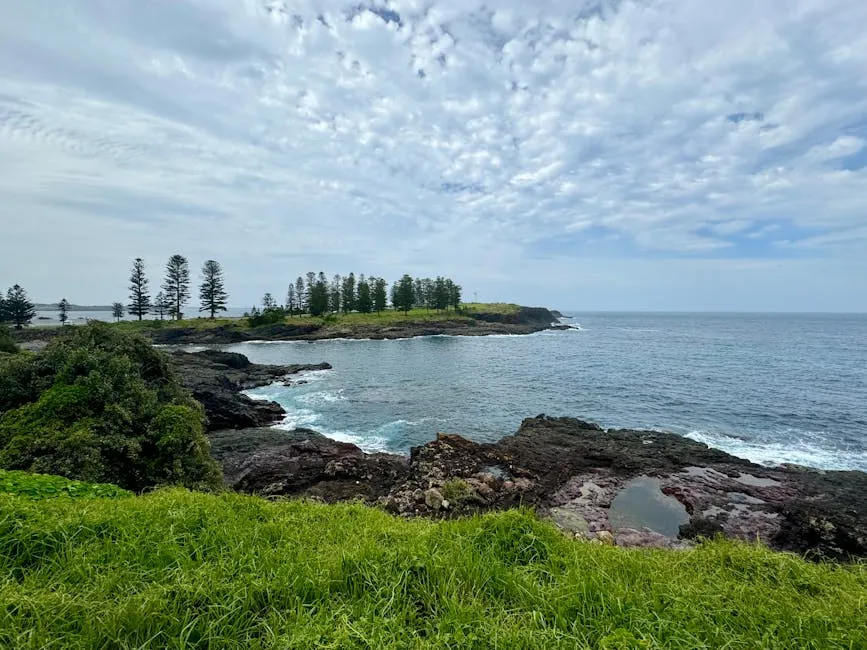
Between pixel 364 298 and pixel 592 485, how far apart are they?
337ft

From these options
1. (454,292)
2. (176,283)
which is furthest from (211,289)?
(454,292)

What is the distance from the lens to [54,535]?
4699 mm

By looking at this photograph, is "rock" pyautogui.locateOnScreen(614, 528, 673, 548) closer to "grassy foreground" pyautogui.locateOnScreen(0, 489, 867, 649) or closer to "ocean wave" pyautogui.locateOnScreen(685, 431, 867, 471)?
"grassy foreground" pyautogui.locateOnScreen(0, 489, 867, 649)

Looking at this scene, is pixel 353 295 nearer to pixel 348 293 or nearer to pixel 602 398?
pixel 348 293

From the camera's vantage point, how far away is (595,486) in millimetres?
15852

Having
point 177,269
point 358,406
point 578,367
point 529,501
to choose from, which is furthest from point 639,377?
point 177,269

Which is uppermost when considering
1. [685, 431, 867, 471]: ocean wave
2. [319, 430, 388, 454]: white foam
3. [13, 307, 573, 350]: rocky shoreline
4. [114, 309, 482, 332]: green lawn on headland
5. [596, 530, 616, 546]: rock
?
[114, 309, 482, 332]: green lawn on headland

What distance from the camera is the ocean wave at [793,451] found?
63.1 ft

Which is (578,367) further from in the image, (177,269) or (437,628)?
(177,269)

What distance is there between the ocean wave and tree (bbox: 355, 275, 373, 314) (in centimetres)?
9800

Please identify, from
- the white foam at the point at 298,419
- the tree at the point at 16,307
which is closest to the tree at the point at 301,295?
the tree at the point at 16,307

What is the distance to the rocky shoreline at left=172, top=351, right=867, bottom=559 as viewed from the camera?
493 inches

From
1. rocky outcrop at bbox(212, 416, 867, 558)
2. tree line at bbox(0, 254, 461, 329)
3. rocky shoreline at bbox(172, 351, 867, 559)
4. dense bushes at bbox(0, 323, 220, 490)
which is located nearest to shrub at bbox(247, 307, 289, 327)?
tree line at bbox(0, 254, 461, 329)

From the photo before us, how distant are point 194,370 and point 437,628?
39207 mm
